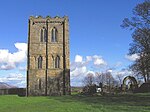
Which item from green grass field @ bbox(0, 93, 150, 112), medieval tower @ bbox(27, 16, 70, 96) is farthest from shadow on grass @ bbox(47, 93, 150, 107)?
medieval tower @ bbox(27, 16, 70, 96)

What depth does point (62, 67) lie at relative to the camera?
5962 centimetres

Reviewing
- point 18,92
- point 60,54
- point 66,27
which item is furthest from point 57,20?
point 18,92

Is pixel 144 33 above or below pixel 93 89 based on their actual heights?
above

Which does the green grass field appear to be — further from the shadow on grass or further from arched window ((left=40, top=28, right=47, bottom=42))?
arched window ((left=40, top=28, right=47, bottom=42))

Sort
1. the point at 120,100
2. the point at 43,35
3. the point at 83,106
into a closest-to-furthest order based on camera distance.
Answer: the point at 83,106
the point at 120,100
the point at 43,35

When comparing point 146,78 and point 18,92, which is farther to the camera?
point 18,92

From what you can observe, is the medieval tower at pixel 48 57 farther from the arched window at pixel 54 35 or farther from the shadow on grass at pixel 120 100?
the shadow on grass at pixel 120 100

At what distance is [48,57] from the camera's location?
5966cm

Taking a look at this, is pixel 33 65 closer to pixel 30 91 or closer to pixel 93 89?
pixel 30 91

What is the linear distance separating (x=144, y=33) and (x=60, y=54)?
2909cm

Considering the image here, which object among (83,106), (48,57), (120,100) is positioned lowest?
(83,106)

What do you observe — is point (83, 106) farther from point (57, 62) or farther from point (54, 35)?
point (54, 35)

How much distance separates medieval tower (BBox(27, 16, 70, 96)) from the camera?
58.8m

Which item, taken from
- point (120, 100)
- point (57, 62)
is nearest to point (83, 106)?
point (120, 100)
